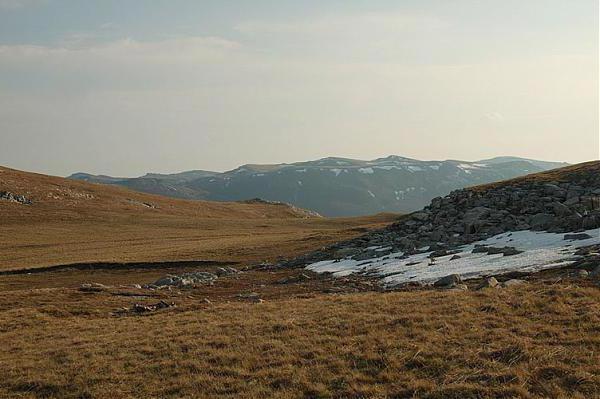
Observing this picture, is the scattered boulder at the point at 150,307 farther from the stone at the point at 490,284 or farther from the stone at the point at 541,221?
the stone at the point at 541,221

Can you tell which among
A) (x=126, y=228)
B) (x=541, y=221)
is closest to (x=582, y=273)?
(x=541, y=221)

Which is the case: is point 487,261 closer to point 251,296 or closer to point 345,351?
point 251,296

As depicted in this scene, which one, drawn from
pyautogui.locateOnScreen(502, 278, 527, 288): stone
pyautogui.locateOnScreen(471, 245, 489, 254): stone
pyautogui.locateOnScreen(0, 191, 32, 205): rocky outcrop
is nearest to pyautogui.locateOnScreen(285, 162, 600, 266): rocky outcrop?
pyautogui.locateOnScreen(471, 245, 489, 254): stone

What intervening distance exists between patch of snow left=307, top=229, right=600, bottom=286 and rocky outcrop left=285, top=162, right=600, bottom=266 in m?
1.18

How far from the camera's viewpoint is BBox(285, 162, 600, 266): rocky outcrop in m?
35.6

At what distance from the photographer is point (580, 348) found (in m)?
14.2

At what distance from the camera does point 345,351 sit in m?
15.9

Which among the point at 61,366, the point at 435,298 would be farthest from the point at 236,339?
the point at 435,298

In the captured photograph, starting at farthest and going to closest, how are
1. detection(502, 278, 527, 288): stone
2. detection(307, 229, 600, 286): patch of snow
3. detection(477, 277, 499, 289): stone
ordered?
detection(307, 229, 600, 286): patch of snow → detection(477, 277, 499, 289): stone → detection(502, 278, 527, 288): stone

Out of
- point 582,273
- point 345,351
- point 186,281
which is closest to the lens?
point 345,351

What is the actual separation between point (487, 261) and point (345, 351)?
16297 mm

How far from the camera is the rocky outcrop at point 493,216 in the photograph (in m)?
35.6

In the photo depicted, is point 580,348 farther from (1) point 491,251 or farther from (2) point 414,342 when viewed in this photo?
(1) point 491,251

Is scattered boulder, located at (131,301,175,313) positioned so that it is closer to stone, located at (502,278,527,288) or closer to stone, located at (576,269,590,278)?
stone, located at (502,278,527,288)
